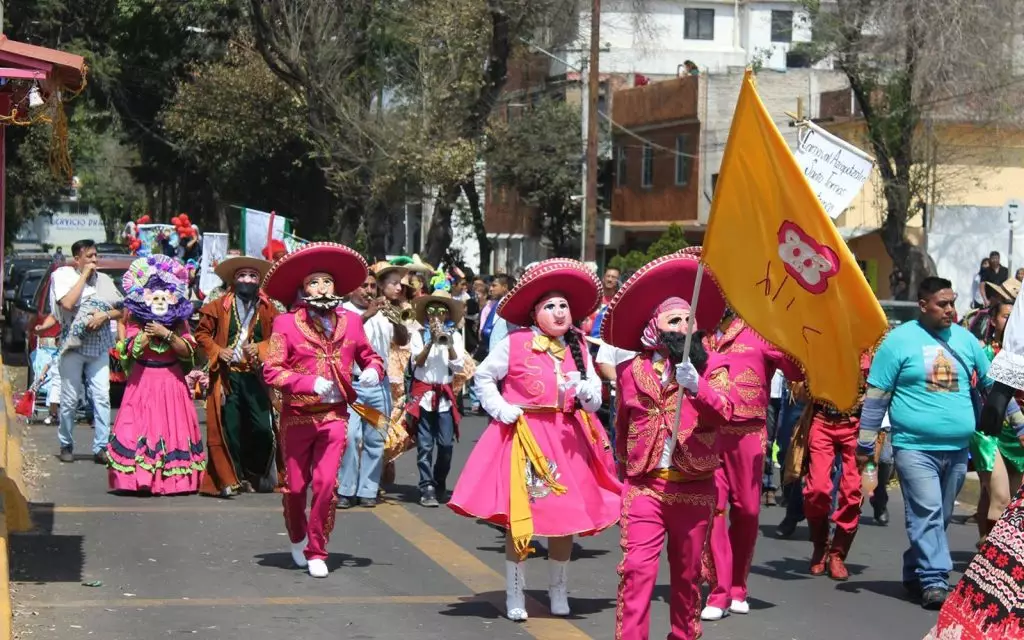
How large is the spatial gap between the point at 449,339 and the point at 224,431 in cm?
196

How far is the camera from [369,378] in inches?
388

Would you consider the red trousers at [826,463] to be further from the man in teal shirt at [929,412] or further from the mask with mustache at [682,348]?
the mask with mustache at [682,348]

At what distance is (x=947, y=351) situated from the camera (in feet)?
30.6

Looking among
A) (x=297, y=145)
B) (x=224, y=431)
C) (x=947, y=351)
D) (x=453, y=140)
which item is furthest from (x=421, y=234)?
(x=947, y=351)

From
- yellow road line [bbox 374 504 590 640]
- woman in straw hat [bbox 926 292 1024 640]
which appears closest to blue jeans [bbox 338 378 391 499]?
yellow road line [bbox 374 504 590 640]

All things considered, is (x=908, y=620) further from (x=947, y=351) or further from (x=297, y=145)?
(x=297, y=145)

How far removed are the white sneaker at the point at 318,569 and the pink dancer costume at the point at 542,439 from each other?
4.20 feet

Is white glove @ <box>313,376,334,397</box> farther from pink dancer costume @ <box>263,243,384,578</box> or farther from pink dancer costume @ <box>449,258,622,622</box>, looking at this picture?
pink dancer costume @ <box>449,258,622,622</box>

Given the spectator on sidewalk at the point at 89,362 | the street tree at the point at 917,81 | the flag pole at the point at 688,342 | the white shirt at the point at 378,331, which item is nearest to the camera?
the flag pole at the point at 688,342

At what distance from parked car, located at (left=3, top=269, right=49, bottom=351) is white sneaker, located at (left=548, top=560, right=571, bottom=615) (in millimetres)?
20798

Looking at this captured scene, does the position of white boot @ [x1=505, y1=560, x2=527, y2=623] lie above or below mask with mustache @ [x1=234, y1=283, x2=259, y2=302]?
below

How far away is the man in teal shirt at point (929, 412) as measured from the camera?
9305mm

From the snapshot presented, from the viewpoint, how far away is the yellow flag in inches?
262

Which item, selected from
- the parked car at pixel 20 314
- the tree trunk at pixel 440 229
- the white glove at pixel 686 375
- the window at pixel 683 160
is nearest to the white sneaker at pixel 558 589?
the white glove at pixel 686 375
